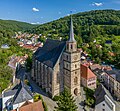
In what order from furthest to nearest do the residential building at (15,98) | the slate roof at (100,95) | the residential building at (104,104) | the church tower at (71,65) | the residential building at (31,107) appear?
1. the church tower at (71,65)
2. the slate roof at (100,95)
3. the residential building at (104,104)
4. the residential building at (15,98)
5. the residential building at (31,107)

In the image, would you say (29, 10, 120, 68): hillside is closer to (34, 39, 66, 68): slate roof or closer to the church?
(34, 39, 66, 68): slate roof

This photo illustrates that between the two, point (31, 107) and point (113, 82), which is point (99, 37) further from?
point (31, 107)

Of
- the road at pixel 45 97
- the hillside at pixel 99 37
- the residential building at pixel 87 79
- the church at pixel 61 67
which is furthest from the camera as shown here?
the hillside at pixel 99 37

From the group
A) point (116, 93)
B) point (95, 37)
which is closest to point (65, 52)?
point (116, 93)

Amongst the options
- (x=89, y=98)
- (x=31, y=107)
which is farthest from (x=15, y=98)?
(x=89, y=98)

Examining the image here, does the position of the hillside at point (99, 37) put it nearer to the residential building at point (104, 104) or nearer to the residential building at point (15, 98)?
the residential building at point (104, 104)

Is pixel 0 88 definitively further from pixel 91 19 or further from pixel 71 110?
pixel 91 19

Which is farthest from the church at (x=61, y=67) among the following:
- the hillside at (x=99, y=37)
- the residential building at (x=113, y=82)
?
the hillside at (x=99, y=37)
